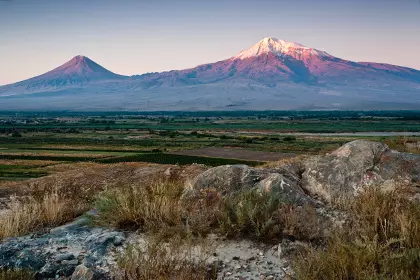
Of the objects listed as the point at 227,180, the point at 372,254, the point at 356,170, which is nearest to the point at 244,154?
the point at 356,170

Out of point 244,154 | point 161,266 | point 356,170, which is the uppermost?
point 356,170

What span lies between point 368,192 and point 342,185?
1.69 meters

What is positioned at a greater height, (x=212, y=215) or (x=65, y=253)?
(x=212, y=215)

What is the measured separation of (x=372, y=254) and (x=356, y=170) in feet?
15.8

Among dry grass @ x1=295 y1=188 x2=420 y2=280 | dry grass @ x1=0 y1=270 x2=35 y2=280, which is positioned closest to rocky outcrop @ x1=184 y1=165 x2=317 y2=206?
dry grass @ x1=295 y1=188 x2=420 y2=280

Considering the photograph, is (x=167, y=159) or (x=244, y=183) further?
(x=167, y=159)

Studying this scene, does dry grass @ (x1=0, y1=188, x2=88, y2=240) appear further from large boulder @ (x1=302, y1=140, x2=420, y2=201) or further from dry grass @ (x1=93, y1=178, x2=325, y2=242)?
large boulder @ (x1=302, y1=140, x2=420, y2=201)

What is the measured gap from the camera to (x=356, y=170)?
984 cm

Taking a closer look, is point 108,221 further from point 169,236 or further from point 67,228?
point 169,236

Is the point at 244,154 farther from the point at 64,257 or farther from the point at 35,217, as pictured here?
the point at 64,257

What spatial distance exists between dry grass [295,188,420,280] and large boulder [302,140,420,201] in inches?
95.5

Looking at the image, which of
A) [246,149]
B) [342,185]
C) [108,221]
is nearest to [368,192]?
[342,185]

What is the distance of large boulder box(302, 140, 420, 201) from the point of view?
9.50 m

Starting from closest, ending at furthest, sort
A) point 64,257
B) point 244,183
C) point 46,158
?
1. point 64,257
2. point 244,183
3. point 46,158
